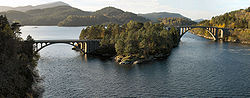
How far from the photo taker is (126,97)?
50.7 meters

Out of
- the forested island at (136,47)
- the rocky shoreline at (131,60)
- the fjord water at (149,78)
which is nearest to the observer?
the fjord water at (149,78)

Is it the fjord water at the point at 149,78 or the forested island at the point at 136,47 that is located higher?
the forested island at the point at 136,47

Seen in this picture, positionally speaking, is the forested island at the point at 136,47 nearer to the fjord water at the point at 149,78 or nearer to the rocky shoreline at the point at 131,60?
the rocky shoreline at the point at 131,60

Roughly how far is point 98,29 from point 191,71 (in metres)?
69.4

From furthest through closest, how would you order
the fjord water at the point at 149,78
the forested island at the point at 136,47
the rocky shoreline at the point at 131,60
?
the forested island at the point at 136,47 → the rocky shoreline at the point at 131,60 → the fjord water at the point at 149,78

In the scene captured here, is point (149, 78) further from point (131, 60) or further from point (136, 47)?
point (136, 47)

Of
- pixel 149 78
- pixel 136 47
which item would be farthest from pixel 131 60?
pixel 149 78

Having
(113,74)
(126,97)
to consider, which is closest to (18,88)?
(126,97)

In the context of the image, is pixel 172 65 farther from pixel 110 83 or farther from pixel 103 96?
pixel 103 96

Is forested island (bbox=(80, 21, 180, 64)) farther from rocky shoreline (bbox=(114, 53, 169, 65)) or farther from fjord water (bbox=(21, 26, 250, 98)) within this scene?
fjord water (bbox=(21, 26, 250, 98))

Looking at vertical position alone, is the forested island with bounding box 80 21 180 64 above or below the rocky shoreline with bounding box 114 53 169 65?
above

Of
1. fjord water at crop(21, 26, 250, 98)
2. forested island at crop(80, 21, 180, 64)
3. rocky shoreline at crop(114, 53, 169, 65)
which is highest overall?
forested island at crop(80, 21, 180, 64)

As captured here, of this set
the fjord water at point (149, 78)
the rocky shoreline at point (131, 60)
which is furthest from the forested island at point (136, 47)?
the fjord water at point (149, 78)

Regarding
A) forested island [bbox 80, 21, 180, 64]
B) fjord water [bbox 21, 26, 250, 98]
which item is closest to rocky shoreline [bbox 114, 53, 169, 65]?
forested island [bbox 80, 21, 180, 64]
